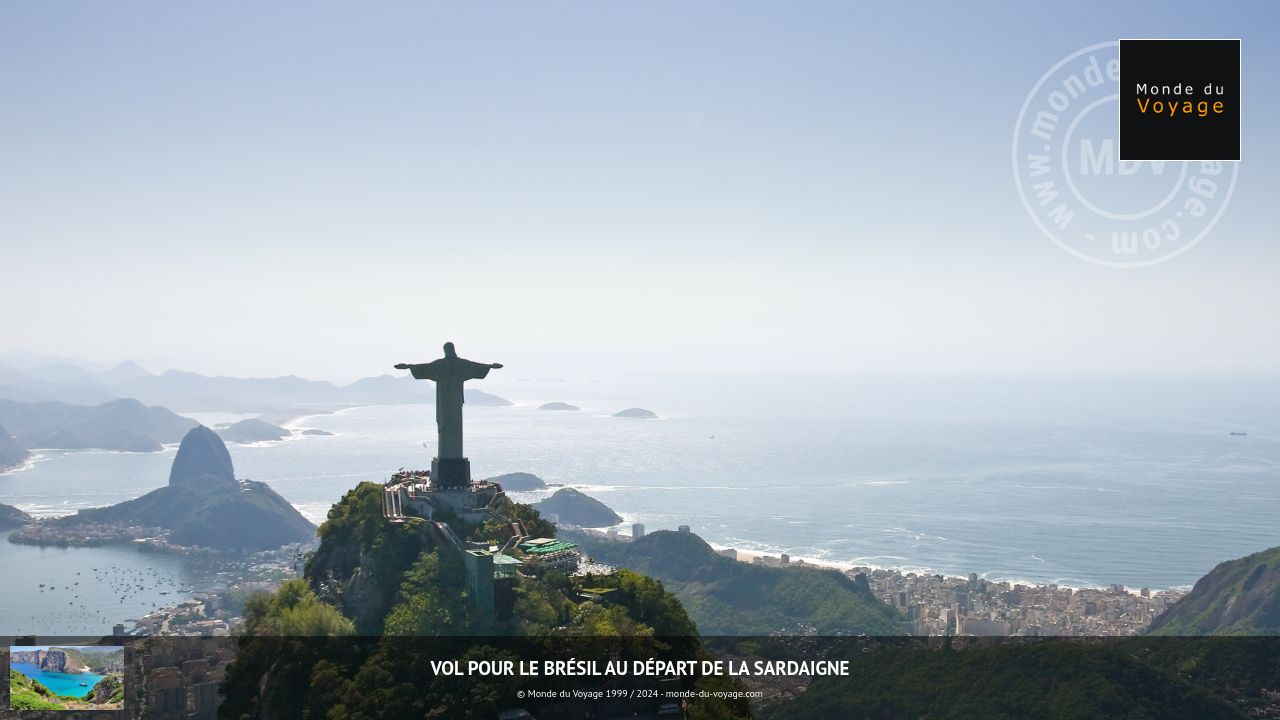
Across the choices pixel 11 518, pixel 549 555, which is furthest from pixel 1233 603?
pixel 11 518

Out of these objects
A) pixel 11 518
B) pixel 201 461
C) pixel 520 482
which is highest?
pixel 201 461

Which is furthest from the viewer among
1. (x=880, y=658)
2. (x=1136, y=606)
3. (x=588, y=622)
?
(x=1136, y=606)

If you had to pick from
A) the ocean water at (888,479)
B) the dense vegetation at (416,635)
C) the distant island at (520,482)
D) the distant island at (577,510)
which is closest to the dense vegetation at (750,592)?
the ocean water at (888,479)

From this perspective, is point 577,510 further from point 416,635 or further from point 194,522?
point 416,635

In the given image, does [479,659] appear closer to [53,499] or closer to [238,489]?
[238,489]

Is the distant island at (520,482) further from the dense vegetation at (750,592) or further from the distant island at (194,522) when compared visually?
the dense vegetation at (750,592)

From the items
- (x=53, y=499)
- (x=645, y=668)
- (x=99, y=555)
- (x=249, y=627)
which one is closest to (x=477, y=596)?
(x=645, y=668)
